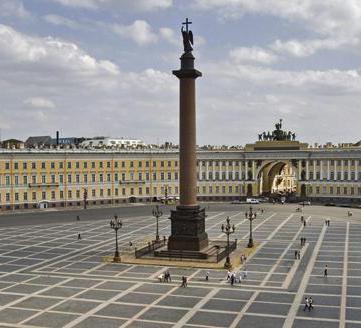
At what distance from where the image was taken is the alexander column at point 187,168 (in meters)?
45.2

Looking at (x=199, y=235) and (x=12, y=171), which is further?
(x=12, y=171)

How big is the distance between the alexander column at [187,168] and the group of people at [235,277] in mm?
7294

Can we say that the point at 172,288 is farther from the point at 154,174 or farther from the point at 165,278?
the point at 154,174

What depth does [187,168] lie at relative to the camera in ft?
149

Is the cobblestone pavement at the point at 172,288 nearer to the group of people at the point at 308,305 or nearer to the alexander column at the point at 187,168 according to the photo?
the group of people at the point at 308,305

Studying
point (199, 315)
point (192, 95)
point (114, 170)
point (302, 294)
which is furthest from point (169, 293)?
point (114, 170)

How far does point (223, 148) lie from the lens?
370 feet

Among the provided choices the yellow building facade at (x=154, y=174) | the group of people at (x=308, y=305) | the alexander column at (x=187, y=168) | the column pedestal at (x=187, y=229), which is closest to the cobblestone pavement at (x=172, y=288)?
the group of people at (x=308, y=305)

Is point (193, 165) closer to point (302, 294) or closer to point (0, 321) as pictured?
point (302, 294)

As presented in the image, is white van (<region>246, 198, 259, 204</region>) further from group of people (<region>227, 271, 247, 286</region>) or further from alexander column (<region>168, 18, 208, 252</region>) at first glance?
group of people (<region>227, 271, 247, 286</region>)

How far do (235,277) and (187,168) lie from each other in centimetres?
1070

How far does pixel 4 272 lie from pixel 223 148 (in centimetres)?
7478

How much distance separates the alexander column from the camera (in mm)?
45219

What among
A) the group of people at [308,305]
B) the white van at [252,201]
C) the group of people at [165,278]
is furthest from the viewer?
the white van at [252,201]
